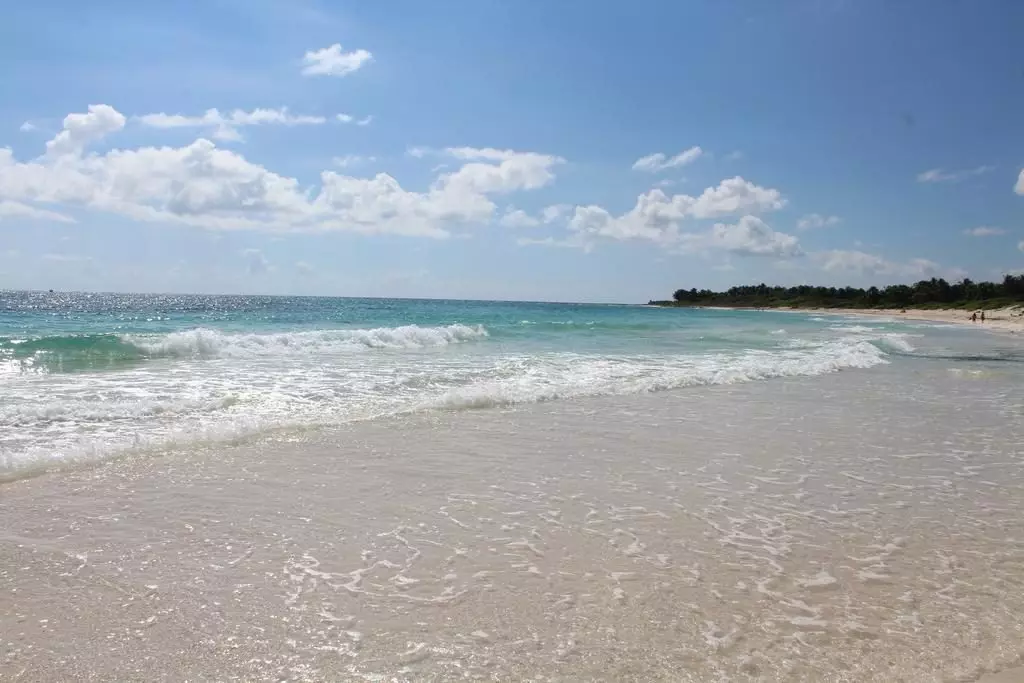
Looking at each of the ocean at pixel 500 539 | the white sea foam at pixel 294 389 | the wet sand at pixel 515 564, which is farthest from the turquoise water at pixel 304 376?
the wet sand at pixel 515 564

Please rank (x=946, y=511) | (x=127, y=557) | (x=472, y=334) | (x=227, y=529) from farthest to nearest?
(x=472, y=334) < (x=946, y=511) < (x=227, y=529) < (x=127, y=557)

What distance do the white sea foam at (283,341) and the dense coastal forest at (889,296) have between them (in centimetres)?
8100

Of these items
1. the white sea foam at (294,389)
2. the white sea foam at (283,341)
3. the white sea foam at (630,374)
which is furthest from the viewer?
the white sea foam at (283,341)

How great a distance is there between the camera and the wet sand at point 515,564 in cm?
340

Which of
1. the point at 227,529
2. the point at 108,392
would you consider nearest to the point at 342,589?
the point at 227,529

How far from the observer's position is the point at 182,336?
21.7 metres

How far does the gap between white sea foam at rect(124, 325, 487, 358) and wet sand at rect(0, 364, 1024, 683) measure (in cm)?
1450

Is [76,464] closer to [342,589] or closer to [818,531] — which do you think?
[342,589]

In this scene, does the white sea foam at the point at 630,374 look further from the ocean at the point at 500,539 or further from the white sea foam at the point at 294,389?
the ocean at the point at 500,539

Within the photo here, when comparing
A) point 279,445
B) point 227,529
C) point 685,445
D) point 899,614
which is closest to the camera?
point 899,614

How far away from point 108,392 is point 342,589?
985cm

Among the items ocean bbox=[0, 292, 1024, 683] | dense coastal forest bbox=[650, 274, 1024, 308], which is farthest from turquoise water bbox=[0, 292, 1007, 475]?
dense coastal forest bbox=[650, 274, 1024, 308]

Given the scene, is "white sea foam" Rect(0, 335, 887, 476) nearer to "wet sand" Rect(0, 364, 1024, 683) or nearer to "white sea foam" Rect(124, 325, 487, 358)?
"white sea foam" Rect(124, 325, 487, 358)

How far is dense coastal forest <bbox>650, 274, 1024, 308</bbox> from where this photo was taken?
309ft
